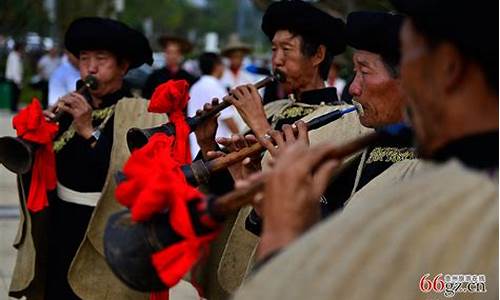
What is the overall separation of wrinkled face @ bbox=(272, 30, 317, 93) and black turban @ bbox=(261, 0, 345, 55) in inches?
1.6

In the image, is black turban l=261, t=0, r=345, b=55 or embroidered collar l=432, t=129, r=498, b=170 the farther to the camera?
black turban l=261, t=0, r=345, b=55

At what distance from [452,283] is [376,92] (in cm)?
146

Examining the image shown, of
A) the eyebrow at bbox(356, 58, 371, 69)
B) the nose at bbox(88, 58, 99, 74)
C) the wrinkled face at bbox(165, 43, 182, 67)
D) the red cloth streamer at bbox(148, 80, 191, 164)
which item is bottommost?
the wrinkled face at bbox(165, 43, 182, 67)

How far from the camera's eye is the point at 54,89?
26.2 ft

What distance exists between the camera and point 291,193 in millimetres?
1837

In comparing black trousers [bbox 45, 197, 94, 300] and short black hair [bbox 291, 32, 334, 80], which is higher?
short black hair [bbox 291, 32, 334, 80]

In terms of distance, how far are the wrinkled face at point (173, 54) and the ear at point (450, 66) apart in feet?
32.4

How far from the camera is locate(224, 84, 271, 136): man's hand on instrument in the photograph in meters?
3.80

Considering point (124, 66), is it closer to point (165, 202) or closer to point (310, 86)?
point (310, 86)

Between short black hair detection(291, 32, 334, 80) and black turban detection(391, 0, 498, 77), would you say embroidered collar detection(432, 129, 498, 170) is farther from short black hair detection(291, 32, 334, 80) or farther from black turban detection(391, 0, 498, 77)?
short black hair detection(291, 32, 334, 80)

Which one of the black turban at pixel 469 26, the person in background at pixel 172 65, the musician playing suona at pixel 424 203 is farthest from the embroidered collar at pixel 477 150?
the person in background at pixel 172 65

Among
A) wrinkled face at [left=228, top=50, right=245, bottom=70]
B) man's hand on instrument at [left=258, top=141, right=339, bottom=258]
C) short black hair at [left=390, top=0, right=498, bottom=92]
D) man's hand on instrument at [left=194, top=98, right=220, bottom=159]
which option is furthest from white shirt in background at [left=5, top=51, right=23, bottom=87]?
short black hair at [left=390, top=0, right=498, bottom=92]

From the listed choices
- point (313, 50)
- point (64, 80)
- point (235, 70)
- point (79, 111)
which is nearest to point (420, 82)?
point (313, 50)

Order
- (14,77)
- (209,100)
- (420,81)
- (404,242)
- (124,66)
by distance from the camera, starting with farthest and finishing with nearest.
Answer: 1. (14,77)
2. (209,100)
3. (124,66)
4. (420,81)
5. (404,242)
